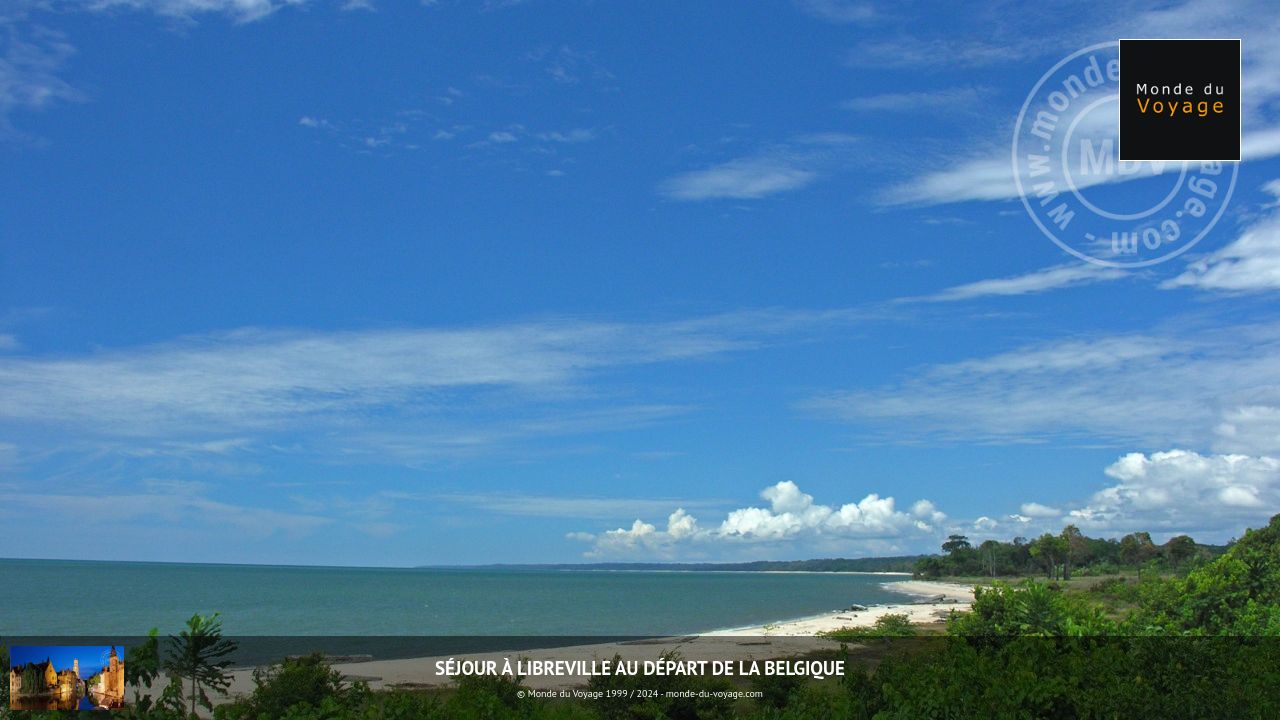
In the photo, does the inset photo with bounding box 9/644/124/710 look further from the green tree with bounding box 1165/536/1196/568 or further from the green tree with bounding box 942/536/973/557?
the green tree with bounding box 942/536/973/557

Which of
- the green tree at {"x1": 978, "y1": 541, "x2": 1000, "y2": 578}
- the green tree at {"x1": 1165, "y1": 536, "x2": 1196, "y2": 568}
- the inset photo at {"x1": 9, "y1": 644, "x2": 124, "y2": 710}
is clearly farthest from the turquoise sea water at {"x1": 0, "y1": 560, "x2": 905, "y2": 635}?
the inset photo at {"x1": 9, "y1": 644, "x2": 124, "y2": 710}

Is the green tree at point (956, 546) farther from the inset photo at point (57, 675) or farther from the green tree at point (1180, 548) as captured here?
the inset photo at point (57, 675)

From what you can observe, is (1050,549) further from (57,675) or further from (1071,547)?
(57,675)

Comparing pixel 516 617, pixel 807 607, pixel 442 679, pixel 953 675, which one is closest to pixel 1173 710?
pixel 953 675

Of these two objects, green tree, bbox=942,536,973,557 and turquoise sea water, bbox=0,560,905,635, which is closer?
turquoise sea water, bbox=0,560,905,635

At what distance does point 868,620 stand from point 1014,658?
58.6 m

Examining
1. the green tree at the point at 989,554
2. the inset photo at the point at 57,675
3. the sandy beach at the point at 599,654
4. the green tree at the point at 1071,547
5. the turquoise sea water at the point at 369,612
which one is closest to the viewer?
the inset photo at the point at 57,675

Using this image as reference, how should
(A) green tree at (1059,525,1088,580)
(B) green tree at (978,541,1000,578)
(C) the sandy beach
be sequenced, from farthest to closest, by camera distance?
(B) green tree at (978,541,1000,578)
(A) green tree at (1059,525,1088,580)
(C) the sandy beach

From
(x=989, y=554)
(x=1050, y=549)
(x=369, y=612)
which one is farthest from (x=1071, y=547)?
(x=369, y=612)

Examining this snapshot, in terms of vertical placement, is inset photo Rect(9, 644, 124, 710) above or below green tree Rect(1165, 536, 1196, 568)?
above

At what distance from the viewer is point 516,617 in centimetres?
8850

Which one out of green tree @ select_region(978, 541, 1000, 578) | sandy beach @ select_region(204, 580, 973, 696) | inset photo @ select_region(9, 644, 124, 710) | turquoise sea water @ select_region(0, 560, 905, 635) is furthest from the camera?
green tree @ select_region(978, 541, 1000, 578)

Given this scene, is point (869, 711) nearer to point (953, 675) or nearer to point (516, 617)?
point (953, 675)

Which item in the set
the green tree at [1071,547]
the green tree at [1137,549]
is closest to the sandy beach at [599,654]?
the green tree at [1071,547]
